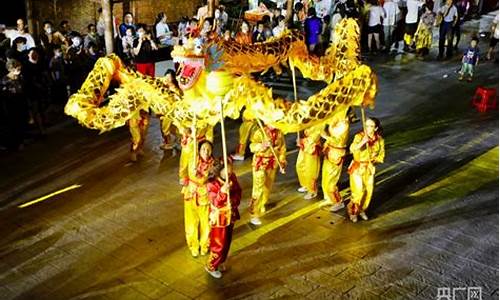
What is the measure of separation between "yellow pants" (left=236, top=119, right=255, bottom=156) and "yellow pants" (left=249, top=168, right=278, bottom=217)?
4.92ft

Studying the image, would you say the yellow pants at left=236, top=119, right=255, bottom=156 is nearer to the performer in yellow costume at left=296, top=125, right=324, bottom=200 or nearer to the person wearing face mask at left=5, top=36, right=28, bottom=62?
the performer in yellow costume at left=296, top=125, right=324, bottom=200

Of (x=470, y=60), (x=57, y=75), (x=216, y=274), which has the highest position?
(x=57, y=75)

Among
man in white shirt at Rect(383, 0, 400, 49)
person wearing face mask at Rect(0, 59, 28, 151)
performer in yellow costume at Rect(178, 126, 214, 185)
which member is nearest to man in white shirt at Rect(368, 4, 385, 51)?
man in white shirt at Rect(383, 0, 400, 49)

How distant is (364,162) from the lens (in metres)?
6.89

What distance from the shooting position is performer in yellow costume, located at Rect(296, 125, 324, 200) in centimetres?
733

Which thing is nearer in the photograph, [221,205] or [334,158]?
[221,205]

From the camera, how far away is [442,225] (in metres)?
7.20

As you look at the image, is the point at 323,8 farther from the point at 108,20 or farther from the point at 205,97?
the point at 205,97

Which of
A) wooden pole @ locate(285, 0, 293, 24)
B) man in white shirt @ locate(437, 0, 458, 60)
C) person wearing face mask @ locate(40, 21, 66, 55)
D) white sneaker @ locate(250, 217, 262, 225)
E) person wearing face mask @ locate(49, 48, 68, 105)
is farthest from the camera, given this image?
man in white shirt @ locate(437, 0, 458, 60)

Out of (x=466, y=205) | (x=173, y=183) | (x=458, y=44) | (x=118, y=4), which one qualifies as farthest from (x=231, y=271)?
(x=458, y=44)

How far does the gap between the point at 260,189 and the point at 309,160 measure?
0.78m

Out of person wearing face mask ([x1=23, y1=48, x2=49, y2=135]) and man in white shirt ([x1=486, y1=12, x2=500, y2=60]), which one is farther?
man in white shirt ([x1=486, y1=12, x2=500, y2=60])

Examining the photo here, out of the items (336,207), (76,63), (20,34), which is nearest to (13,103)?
(76,63)

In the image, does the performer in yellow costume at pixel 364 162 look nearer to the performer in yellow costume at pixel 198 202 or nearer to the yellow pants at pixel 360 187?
the yellow pants at pixel 360 187
